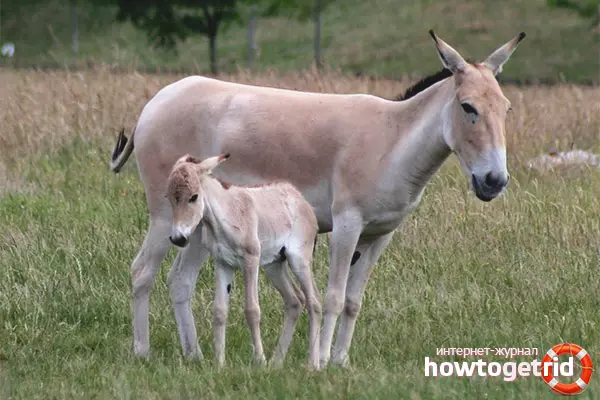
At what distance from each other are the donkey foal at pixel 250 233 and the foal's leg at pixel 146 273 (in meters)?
0.67

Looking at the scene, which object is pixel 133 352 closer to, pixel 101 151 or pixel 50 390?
pixel 50 390

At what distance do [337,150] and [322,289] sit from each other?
5.74 ft

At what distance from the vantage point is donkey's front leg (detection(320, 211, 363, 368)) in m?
7.15

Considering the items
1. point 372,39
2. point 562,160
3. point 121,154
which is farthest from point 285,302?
point 372,39

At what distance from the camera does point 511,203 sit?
10.6 meters

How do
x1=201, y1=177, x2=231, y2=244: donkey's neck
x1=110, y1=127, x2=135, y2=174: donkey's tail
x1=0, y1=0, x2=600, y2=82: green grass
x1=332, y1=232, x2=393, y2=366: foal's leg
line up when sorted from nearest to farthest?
x1=201, y1=177, x2=231, y2=244: donkey's neck → x1=332, y1=232, x2=393, y2=366: foal's leg → x1=110, y1=127, x2=135, y2=174: donkey's tail → x1=0, y1=0, x2=600, y2=82: green grass

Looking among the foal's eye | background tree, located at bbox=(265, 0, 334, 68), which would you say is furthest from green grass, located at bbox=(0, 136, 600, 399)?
background tree, located at bbox=(265, 0, 334, 68)

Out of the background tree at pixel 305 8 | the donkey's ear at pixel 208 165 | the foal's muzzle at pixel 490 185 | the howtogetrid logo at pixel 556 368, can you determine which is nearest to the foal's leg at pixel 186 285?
the donkey's ear at pixel 208 165

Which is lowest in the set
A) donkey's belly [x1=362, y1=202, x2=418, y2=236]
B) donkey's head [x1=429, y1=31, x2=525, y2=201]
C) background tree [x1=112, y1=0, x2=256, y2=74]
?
donkey's belly [x1=362, y1=202, x2=418, y2=236]

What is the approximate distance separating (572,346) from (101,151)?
7.67 m

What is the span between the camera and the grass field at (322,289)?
6457 mm

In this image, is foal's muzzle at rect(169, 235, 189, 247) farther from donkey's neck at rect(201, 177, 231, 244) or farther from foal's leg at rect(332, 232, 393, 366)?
foal's leg at rect(332, 232, 393, 366)

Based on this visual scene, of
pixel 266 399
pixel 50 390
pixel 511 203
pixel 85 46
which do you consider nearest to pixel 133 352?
pixel 50 390

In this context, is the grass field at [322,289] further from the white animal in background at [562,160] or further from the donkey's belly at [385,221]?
the donkey's belly at [385,221]
